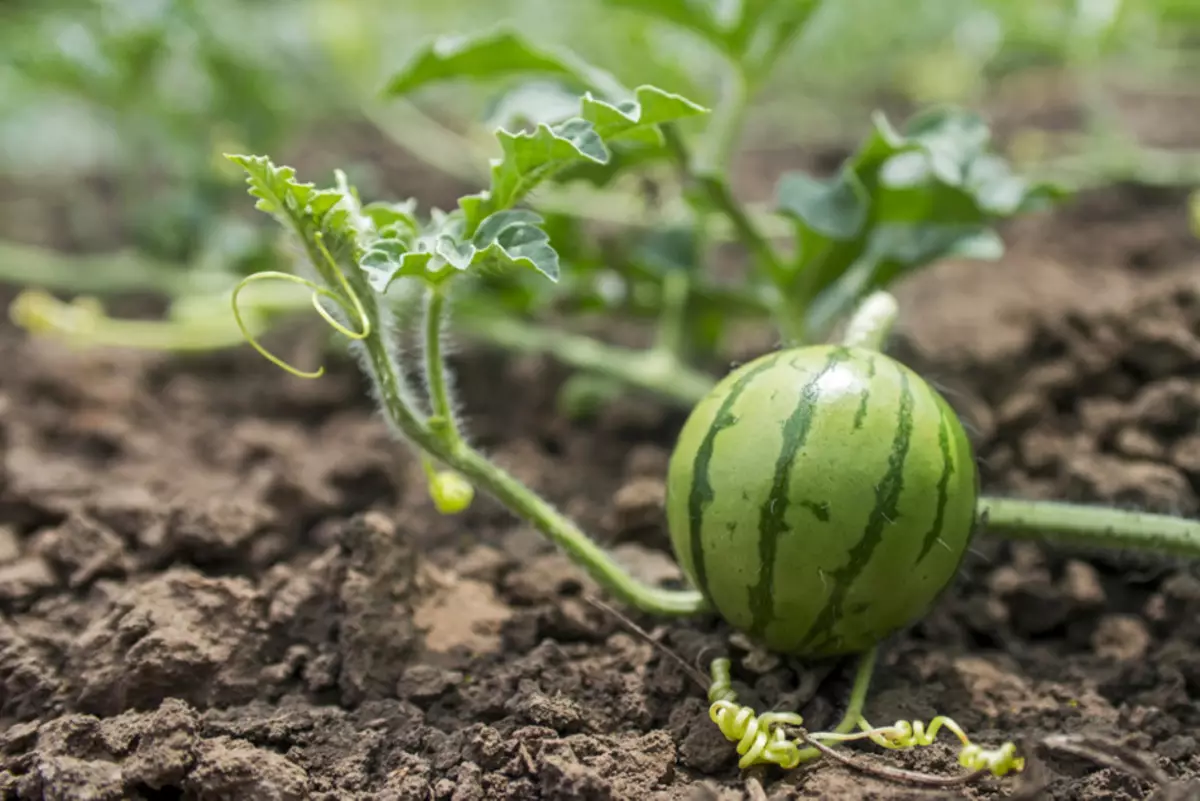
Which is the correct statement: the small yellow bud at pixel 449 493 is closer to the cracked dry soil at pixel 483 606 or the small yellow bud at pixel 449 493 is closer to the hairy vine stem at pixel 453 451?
the hairy vine stem at pixel 453 451

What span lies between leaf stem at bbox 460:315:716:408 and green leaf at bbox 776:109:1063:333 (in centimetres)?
38

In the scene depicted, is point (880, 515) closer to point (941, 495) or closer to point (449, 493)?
point (941, 495)

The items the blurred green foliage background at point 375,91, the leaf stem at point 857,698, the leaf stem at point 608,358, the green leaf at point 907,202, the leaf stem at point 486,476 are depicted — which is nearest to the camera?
the leaf stem at point 857,698

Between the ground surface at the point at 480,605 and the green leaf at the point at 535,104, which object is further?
the green leaf at the point at 535,104

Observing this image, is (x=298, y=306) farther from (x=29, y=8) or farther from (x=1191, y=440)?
(x=29, y=8)

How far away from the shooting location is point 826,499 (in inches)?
59.1

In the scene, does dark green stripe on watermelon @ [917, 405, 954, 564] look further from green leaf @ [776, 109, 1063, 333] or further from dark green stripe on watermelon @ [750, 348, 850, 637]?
green leaf @ [776, 109, 1063, 333]

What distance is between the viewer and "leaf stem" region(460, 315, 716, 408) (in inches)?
98.0

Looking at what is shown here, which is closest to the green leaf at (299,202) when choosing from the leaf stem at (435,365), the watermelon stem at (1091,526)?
the leaf stem at (435,365)

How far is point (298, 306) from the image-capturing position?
2857 millimetres

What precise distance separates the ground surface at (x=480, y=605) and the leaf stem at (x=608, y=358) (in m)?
0.10

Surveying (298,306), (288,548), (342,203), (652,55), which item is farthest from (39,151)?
(342,203)

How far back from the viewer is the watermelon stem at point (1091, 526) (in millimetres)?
1778

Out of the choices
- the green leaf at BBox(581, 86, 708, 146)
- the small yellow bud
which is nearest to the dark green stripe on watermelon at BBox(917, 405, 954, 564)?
the green leaf at BBox(581, 86, 708, 146)
